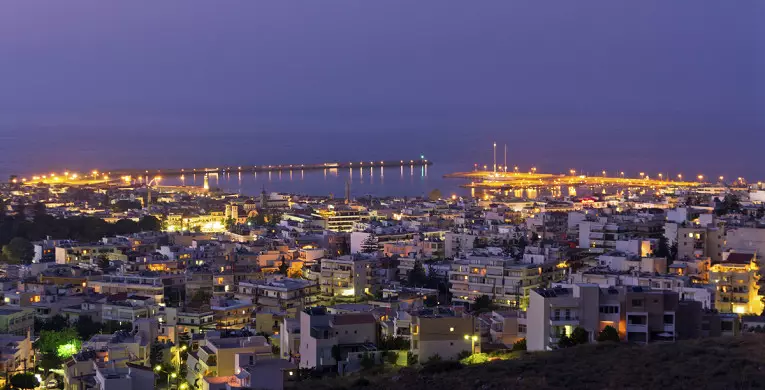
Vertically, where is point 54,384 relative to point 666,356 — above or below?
below

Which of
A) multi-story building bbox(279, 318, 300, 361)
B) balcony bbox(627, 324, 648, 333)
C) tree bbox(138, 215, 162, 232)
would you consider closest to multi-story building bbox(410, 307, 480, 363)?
multi-story building bbox(279, 318, 300, 361)

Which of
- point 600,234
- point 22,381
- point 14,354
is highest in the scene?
point 600,234

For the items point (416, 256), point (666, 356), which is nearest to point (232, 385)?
point (666, 356)

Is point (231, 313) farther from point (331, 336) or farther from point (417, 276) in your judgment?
point (417, 276)

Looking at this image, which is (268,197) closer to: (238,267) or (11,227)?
(11,227)

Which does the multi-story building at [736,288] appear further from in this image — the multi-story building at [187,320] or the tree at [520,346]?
the multi-story building at [187,320]

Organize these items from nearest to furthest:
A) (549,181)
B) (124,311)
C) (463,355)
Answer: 1. (463,355)
2. (124,311)
3. (549,181)

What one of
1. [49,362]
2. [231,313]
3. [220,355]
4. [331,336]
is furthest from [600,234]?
[49,362]
